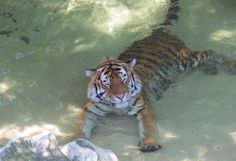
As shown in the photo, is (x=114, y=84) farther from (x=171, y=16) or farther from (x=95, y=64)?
(x=171, y=16)

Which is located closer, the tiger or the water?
the water

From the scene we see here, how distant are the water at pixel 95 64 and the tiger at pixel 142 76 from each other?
0.32 feet

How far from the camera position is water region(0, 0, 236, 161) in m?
4.89

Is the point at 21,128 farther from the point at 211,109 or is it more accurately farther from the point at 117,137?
the point at 211,109

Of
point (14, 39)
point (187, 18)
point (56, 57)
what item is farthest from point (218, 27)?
point (14, 39)

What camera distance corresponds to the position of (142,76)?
18.2ft

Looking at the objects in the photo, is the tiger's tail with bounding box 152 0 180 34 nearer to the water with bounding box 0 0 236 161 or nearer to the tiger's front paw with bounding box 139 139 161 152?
the water with bounding box 0 0 236 161

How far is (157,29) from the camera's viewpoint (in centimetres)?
640

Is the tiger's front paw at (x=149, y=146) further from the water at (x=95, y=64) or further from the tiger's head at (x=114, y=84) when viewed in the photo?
the tiger's head at (x=114, y=84)

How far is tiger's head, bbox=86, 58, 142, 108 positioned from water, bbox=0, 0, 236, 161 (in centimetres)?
26

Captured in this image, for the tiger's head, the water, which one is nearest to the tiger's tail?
the water

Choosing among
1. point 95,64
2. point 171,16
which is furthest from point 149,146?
point 171,16

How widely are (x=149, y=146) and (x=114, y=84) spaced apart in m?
0.63

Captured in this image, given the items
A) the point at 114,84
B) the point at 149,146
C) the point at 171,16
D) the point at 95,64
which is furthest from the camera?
the point at 171,16
